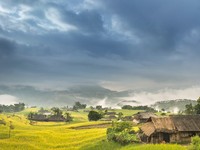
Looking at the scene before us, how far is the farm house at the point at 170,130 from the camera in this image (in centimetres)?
7931

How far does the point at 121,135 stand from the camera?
7575cm

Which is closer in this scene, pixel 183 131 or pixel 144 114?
pixel 183 131

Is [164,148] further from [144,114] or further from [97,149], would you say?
[144,114]

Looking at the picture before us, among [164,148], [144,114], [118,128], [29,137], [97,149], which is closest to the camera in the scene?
[164,148]

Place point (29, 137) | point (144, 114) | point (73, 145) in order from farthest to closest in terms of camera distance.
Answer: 1. point (144, 114)
2. point (29, 137)
3. point (73, 145)

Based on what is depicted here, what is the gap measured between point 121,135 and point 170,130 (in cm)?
1200

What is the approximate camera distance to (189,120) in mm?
82688

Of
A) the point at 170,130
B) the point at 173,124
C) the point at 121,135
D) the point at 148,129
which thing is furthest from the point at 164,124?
the point at 121,135

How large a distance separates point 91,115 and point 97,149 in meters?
100

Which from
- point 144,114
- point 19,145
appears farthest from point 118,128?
point 144,114

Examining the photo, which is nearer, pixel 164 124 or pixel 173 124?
pixel 164 124

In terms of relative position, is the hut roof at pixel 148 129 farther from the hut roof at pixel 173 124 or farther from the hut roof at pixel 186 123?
the hut roof at pixel 186 123

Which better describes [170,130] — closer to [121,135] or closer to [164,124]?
[164,124]

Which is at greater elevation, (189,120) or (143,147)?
(189,120)
